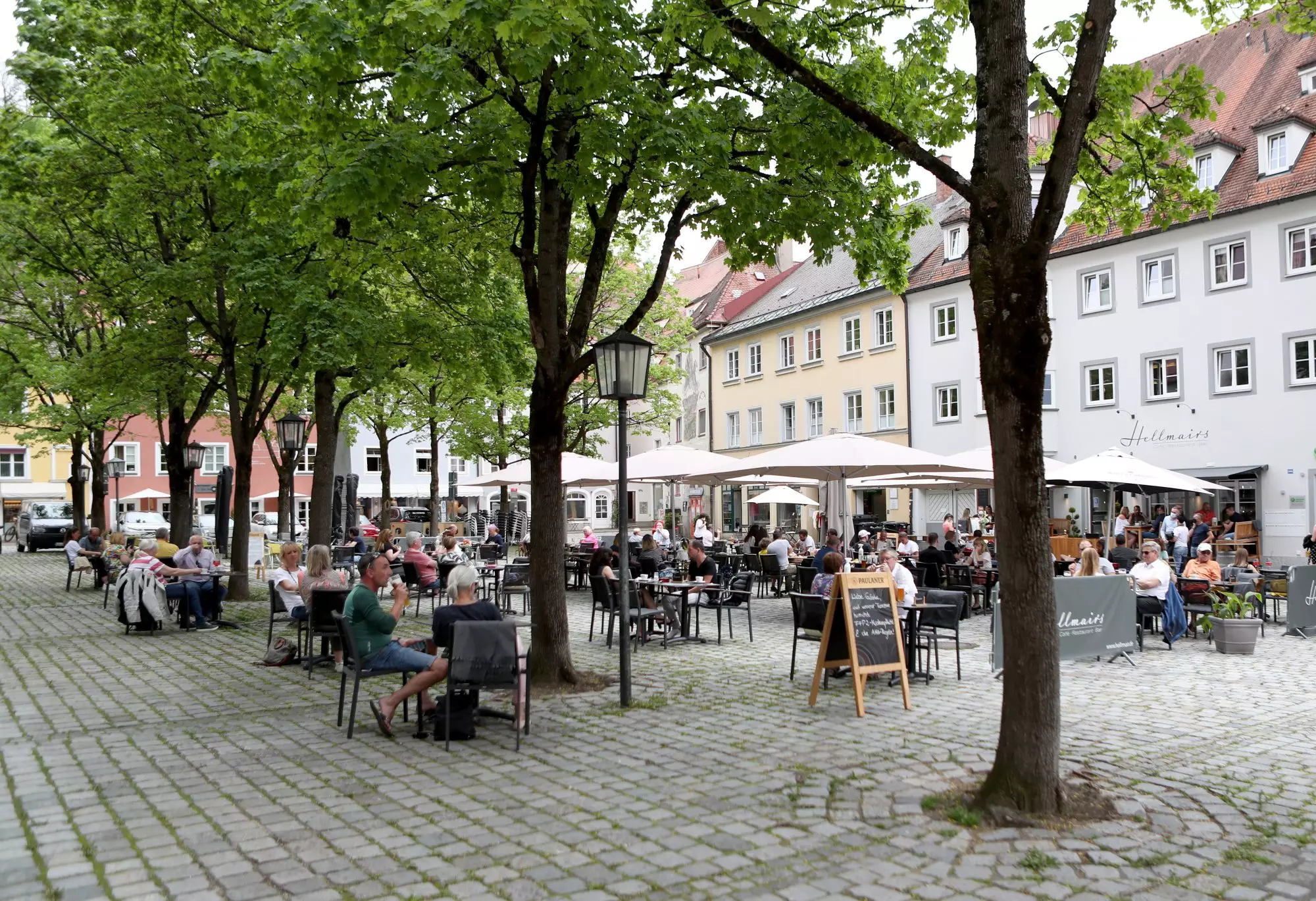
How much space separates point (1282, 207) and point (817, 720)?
25321mm

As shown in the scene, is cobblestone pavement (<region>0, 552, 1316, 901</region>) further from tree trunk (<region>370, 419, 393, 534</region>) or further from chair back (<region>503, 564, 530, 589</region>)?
tree trunk (<region>370, 419, 393, 534</region>)

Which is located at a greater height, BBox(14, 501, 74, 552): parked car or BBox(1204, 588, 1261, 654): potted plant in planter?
BBox(14, 501, 74, 552): parked car

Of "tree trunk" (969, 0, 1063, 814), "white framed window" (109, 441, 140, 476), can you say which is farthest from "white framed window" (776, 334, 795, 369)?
"tree trunk" (969, 0, 1063, 814)

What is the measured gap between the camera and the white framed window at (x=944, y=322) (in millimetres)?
37719

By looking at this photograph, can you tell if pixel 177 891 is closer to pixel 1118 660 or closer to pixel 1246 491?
pixel 1118 660

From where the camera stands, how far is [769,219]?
10500 millimetres

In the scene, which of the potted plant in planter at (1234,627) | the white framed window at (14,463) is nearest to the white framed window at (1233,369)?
the potted plant in planter at (1234,627)

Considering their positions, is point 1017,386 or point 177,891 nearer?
point 177,891

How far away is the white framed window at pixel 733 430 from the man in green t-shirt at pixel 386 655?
1675 inches

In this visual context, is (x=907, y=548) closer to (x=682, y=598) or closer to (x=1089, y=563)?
(x=1089, y=563)

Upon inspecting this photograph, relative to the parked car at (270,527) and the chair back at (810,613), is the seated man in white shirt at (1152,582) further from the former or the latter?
the parked car at (270,527)

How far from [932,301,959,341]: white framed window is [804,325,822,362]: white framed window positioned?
708 centimetres

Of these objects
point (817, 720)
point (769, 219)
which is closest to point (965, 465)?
point (769, 219)

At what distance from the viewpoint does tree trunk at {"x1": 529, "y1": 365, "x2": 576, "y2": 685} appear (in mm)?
10273
